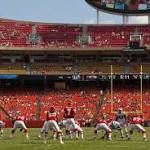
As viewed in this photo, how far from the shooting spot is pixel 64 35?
69062 mm

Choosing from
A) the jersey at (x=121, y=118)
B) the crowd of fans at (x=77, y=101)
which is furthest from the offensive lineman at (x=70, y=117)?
the crowd of fans at (x=77, y=101)

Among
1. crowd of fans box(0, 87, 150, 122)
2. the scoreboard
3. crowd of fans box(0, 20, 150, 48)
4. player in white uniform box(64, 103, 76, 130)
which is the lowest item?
crowd of fans box(0, 87, 150, 122)

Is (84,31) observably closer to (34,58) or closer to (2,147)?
(34,58)

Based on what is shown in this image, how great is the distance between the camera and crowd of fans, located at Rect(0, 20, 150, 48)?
67.1m

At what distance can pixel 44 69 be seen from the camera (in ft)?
216

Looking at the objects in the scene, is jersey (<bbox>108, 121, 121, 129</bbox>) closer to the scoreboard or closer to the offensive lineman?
the offensive lineman

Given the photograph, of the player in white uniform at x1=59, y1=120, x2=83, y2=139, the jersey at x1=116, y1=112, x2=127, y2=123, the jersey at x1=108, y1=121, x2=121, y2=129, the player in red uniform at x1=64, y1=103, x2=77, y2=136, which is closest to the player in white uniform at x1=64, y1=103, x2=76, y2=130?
the player in red uniform at x1=64, y1=103, x2=77, y2=136

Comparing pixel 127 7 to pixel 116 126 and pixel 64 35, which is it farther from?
pixel 116 126

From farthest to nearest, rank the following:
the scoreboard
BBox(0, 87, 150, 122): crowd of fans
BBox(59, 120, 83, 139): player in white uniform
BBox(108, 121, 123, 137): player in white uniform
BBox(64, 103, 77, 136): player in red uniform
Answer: the scoreboard < BBox(0, 87, 150, 122): crowd of fans < BBox(108, 121, 123, 137): player in white uniform < BBox(59, 120, 83, 139): player in white uniform < BBox(64, 103, 77, 136): player in red uniform

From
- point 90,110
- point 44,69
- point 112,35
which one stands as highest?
point 112,35

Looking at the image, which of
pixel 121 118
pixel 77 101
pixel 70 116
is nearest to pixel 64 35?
pixel 77 101

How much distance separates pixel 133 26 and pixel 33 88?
15090mm

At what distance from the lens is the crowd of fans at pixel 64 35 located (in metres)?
67.1

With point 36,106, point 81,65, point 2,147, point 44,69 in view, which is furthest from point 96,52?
point 2,147
